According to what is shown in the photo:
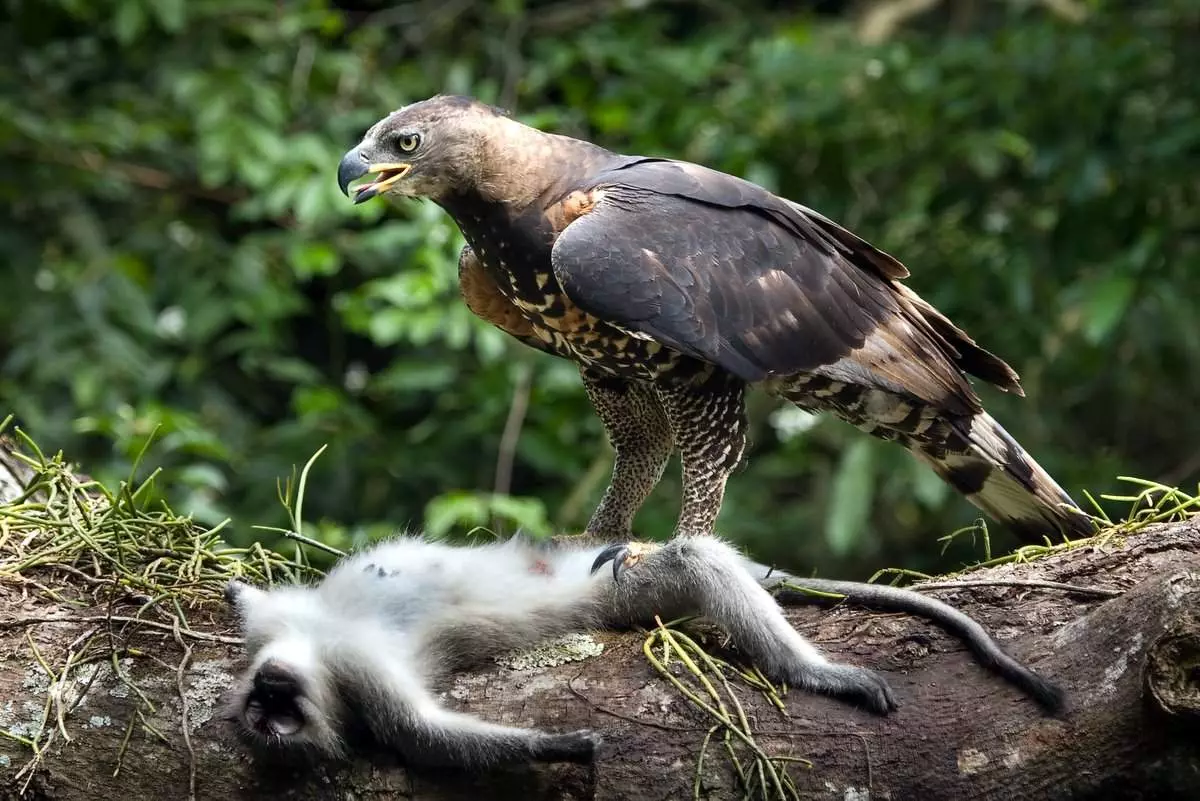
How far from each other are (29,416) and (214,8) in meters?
2.07

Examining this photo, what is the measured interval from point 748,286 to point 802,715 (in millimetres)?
1412

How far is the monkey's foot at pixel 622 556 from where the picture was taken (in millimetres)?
2927

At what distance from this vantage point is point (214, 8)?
6.64 meters

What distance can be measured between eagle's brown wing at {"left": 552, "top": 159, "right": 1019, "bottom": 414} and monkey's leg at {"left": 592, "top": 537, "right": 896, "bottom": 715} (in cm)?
76

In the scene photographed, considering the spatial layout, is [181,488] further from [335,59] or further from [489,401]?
[335,59]

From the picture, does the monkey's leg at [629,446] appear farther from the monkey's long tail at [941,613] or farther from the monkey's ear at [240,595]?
the monkey's ear at [240,595]

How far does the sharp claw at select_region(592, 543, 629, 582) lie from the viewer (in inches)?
115

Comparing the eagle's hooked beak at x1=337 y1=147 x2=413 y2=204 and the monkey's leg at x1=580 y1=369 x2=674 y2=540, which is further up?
the eagle's hooked beak at x1=337 y1=147 x2=413 y2=204

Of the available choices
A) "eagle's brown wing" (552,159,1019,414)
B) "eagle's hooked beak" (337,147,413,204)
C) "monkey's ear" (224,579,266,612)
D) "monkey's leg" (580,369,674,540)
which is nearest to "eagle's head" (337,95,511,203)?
"eagle's hooked beak" (337,147,413,204)

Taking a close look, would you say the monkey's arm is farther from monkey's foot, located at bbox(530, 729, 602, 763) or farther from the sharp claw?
monkey's foot, located at bbox(530, 729, 602, 763)

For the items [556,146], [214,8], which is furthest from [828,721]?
[214,8]

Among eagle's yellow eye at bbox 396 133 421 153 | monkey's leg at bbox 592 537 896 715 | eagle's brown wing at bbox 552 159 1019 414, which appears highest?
eagle's yellow eye at bbox 396 133 421 153

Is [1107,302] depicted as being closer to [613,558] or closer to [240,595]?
[613,558]

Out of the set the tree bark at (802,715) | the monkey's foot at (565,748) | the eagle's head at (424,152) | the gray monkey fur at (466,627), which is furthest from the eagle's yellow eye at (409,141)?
the monkey's foot at (565,748)
